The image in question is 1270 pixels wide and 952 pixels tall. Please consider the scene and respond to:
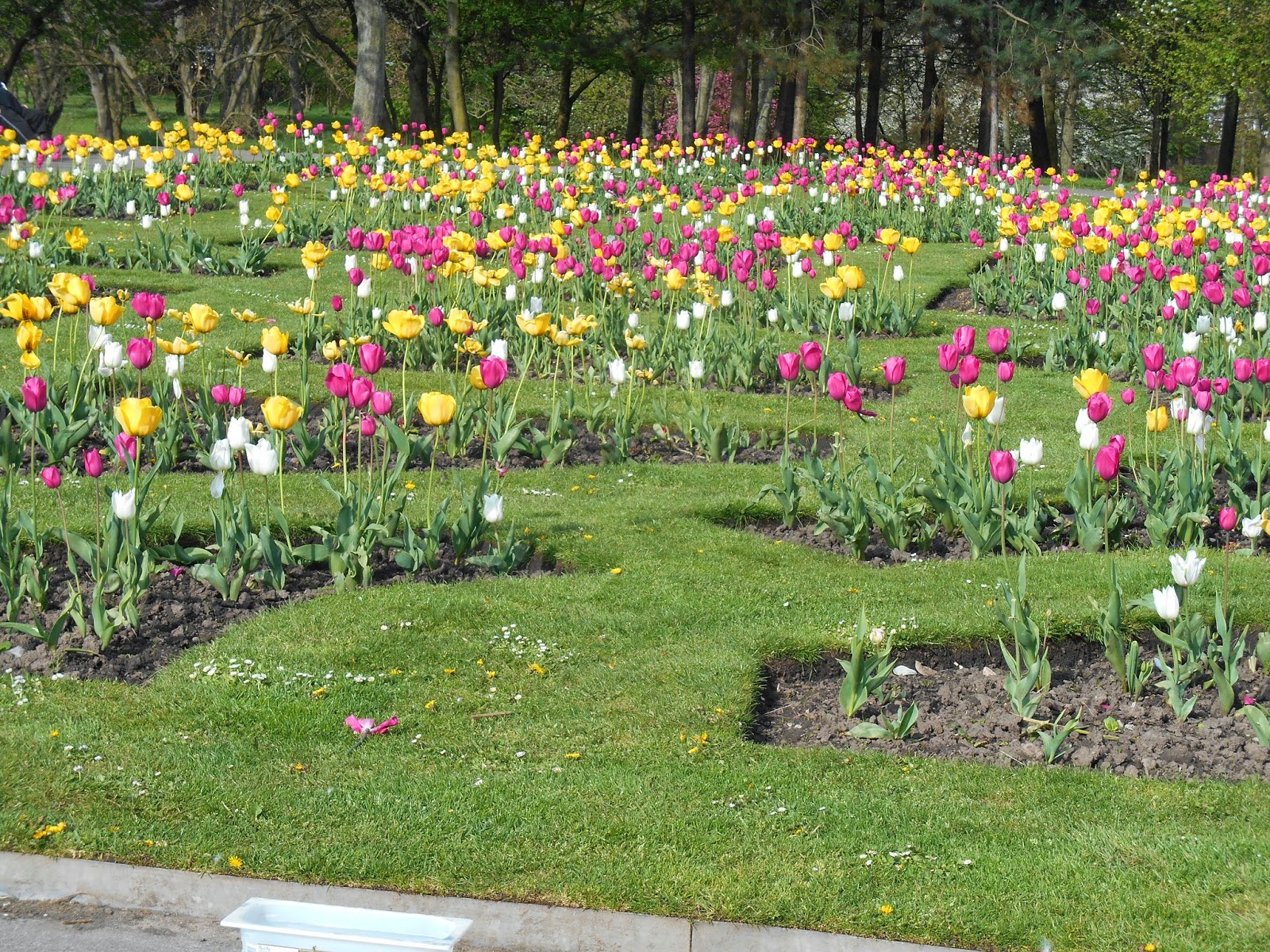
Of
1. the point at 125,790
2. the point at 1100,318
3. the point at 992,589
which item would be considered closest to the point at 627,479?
the point at 992,589

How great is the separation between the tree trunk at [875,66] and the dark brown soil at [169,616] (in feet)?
85.1

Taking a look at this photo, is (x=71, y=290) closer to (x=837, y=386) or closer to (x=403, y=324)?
(x=403, y=324)

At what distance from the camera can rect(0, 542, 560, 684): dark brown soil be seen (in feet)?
18.9

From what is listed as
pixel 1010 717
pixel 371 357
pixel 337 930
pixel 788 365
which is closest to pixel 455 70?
pixel 788 365

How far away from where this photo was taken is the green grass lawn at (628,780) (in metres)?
4.16

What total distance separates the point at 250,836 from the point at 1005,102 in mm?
27709

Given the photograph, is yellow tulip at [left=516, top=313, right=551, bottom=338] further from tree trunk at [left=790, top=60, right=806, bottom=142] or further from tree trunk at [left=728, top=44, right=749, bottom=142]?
tree trunk at [left=790, top=60, right=806, bottom=142]

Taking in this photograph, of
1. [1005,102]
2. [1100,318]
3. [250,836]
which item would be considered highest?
[1005,102]

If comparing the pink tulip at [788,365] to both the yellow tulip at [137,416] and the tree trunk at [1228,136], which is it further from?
the tree trunk at [1228,136]

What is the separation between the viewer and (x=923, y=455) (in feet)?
30.0

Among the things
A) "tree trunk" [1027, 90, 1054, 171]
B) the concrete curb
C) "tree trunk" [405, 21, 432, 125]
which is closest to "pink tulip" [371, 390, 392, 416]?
the concrete curb

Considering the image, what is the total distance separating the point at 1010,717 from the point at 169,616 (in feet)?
11.4

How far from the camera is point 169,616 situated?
6.24 metres

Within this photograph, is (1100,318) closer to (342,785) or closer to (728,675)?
(728,675)
